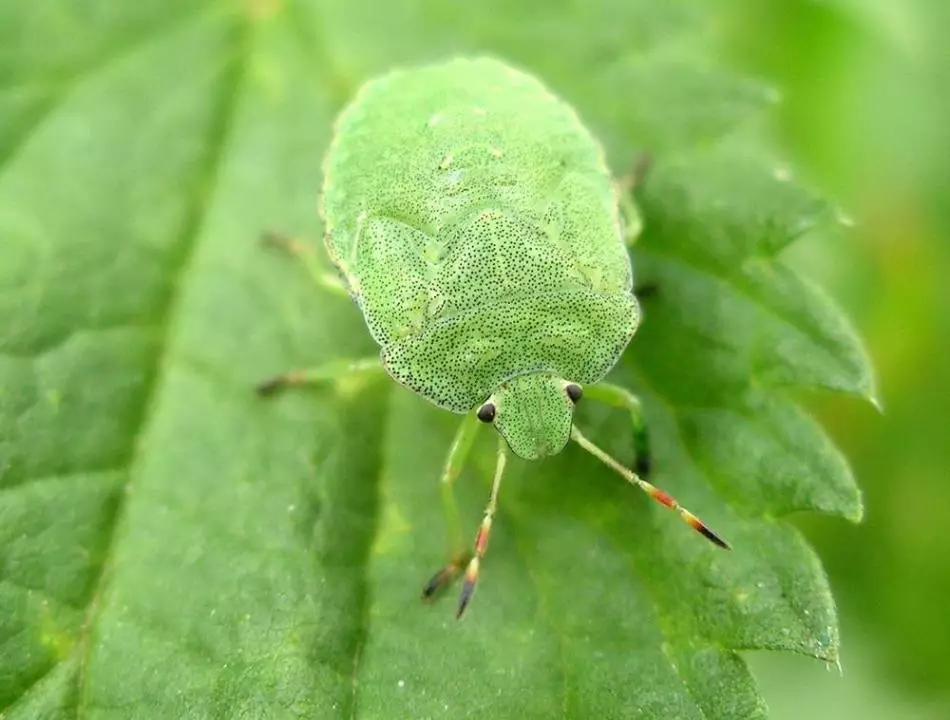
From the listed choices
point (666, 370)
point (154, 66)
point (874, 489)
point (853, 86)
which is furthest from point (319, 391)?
point (853, 86)

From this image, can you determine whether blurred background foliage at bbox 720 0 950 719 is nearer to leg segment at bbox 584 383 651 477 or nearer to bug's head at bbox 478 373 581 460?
leg segment at bbox 584 383 651 477

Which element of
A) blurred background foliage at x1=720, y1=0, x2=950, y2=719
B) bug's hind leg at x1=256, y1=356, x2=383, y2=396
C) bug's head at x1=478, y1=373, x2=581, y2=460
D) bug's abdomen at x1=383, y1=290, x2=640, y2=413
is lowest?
blurred background foliage at x1=720, y1=0, x2=950, y2=719

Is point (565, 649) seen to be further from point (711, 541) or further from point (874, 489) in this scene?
point (874, 489)

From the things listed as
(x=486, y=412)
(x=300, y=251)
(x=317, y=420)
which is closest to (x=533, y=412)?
(x=486, y=412)

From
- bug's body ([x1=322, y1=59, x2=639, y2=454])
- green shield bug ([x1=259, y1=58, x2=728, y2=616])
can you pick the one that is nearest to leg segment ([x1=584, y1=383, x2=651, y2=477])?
green shield bug ([x1=259, y1=58, x2=728, y2=616])

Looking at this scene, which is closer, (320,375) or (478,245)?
(478,245)

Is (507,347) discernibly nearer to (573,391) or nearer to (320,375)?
(573,391)

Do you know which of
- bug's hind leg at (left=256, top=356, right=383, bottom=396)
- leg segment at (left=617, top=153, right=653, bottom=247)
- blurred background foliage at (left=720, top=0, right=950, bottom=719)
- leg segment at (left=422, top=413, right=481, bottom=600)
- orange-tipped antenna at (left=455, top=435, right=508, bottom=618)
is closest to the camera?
orange-tipped antenna at (left=455, top=435, right=508, bottom=618)
